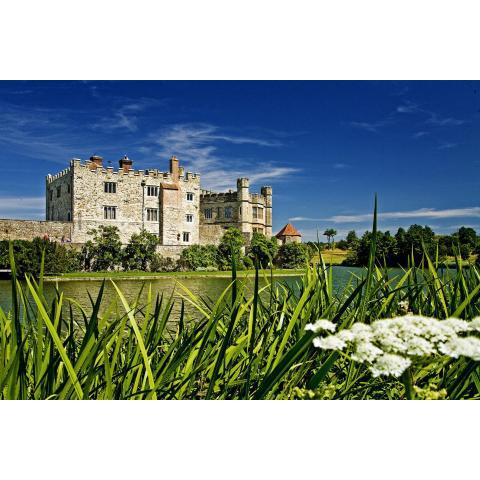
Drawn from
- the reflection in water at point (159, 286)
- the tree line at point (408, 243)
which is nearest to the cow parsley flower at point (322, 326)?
the reflection in water at point (159, 286)

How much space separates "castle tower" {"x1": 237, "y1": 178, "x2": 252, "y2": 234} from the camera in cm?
210


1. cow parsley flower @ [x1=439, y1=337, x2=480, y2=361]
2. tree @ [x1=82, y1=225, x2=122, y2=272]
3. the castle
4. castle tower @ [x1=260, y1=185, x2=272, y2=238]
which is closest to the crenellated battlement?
the castle

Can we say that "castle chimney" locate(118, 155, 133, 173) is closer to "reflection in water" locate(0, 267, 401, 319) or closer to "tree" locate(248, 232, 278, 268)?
"reflection in water" locate(0, 267, 401, 319)

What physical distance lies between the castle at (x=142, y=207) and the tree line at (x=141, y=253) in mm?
46

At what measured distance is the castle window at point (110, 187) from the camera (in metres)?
2.33

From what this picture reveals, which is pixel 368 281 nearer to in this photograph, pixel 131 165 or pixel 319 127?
pixel 319 127

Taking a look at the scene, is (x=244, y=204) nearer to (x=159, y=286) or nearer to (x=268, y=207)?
(x=268, y=207)

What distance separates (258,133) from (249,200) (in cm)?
34

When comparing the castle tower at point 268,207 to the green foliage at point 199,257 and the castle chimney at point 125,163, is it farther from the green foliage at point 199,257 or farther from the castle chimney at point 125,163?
the castle chimney at point 125,163

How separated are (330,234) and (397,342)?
103 cm

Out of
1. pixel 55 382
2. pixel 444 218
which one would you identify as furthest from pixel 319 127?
pixel 55 382

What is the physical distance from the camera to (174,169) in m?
2.26

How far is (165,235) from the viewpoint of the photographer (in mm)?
2404

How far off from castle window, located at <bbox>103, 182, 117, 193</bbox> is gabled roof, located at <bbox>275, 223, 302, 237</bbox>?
94cm
